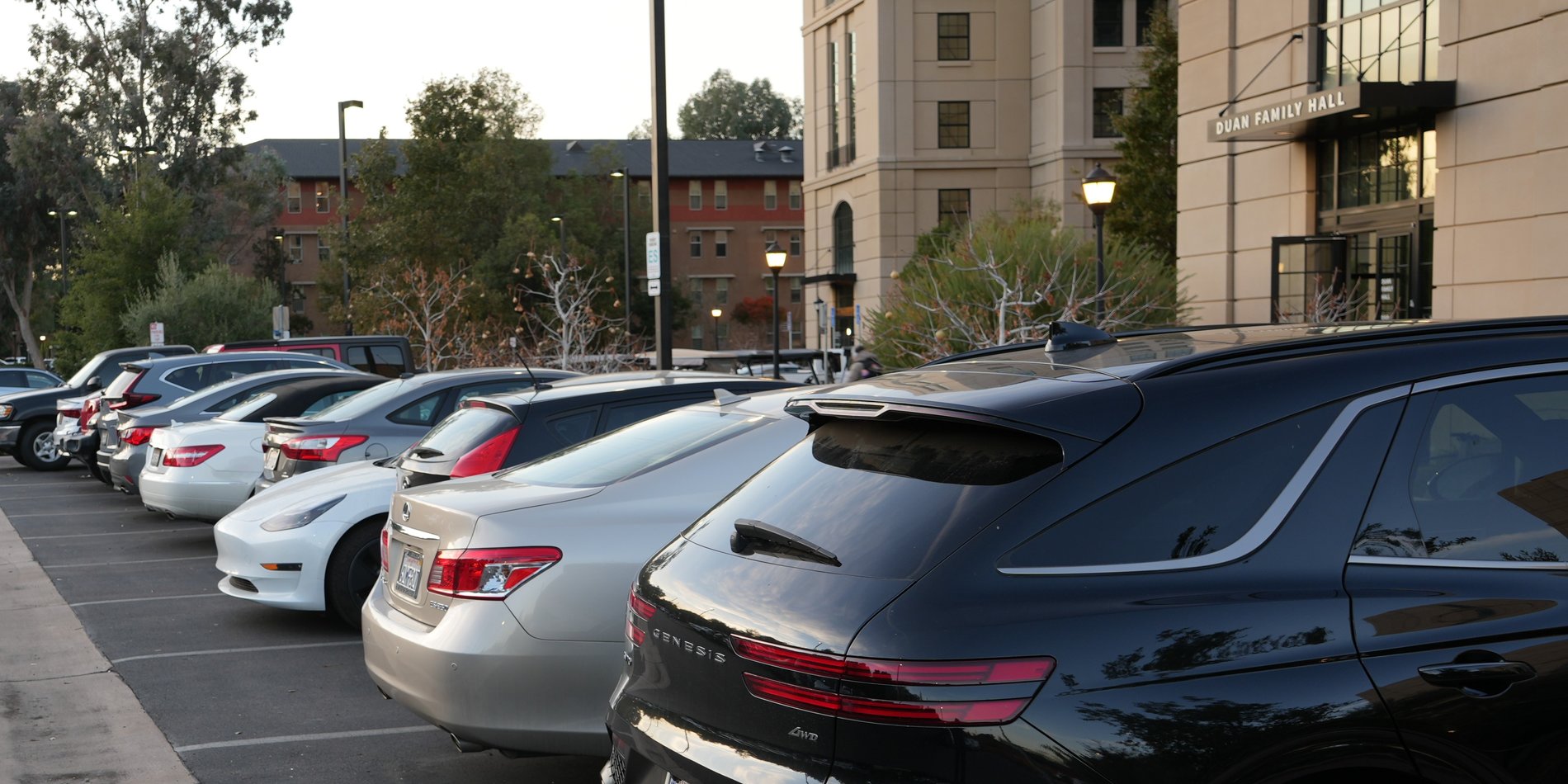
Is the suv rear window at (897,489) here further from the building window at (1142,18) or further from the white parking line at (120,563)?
the building window at (1142,18)

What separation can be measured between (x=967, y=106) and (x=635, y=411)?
152 ft

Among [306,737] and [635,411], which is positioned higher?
[635,411]

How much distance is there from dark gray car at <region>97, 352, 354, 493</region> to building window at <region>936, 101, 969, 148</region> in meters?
36.0

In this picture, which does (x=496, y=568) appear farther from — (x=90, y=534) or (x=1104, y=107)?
(x=1104, y=107)

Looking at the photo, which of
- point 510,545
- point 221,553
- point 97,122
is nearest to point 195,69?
point 97,122

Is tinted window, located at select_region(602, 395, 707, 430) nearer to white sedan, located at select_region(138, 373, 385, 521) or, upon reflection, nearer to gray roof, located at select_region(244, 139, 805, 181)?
white sedan, located at select_region(138, 373, 385, 521)

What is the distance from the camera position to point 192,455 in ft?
42.3

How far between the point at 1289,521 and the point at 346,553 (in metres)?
7.15

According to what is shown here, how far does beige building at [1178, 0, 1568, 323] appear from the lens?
18.0 m

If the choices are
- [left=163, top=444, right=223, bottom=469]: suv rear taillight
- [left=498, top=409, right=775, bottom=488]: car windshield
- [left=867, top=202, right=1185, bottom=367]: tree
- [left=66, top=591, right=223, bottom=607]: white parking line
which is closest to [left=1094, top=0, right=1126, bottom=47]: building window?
[left=867, top=202, right=1185, bottom=367]: tree

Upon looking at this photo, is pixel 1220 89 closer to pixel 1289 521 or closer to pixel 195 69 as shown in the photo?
pixel 1289 521

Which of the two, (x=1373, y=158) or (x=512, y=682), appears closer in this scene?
(x=512, y=682)

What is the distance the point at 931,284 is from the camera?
20.7 m

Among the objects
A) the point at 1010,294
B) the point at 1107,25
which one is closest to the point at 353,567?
the point at 1010,294
